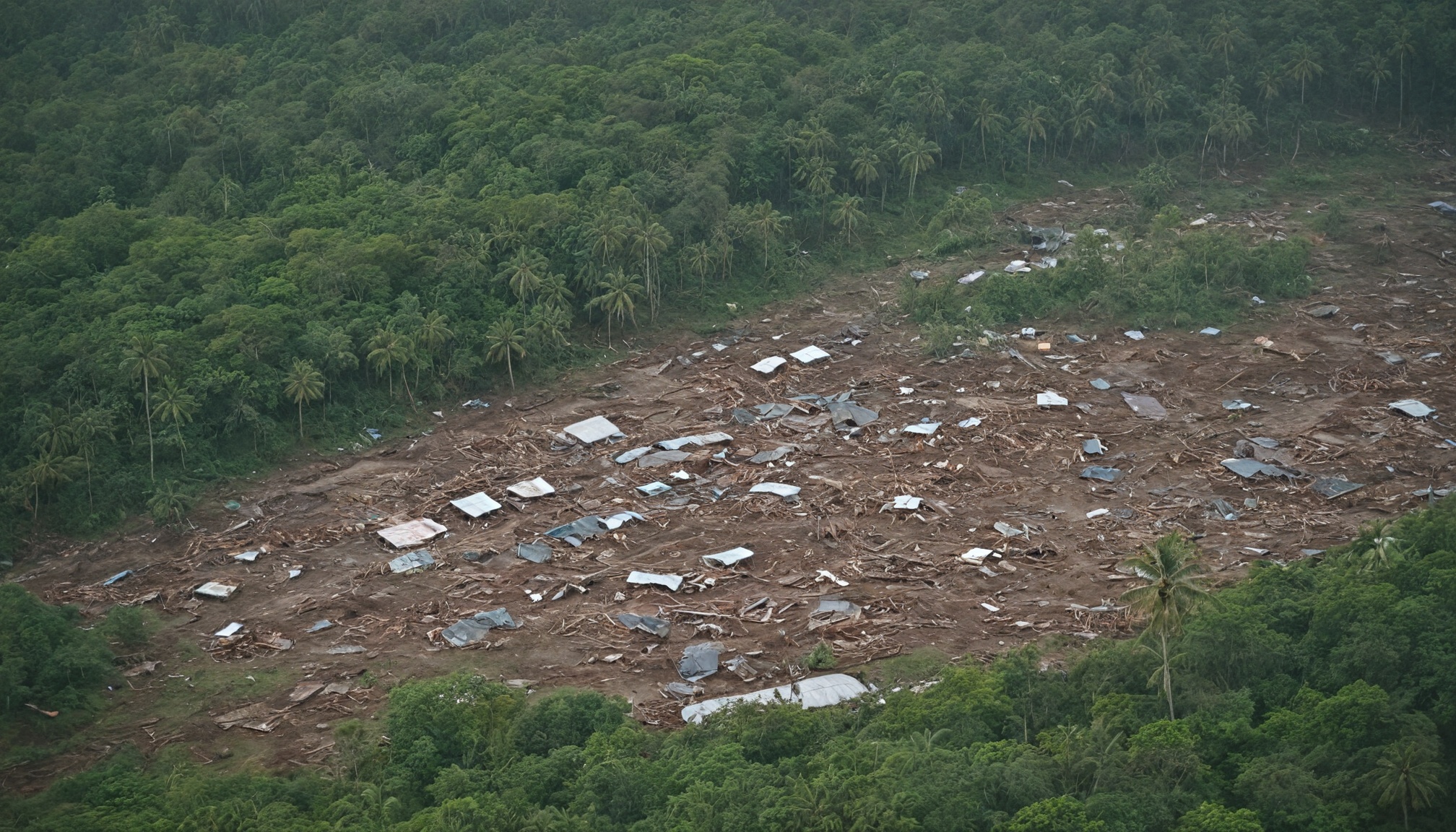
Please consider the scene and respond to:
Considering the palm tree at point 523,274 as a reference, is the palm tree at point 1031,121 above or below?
above

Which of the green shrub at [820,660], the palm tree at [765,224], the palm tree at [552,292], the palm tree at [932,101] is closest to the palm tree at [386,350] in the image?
the palm tree at [552,292]

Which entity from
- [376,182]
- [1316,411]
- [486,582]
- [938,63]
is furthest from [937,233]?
[486,582]

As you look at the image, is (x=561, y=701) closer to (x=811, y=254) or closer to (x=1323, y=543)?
(x=1323, y=543)

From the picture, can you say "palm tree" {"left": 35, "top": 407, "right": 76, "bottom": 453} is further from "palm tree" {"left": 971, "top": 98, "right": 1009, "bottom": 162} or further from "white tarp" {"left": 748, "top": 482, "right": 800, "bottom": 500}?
"palm tree" {"left": 971, "top": 98, "right": 1009, "bottom": 162}

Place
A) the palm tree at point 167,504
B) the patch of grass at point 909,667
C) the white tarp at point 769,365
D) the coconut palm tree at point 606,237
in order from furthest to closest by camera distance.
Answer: the coconut palm tree at point 606,237 < the white tarp at point 769,365 < the palm tree at point 167,504 < the patch of grass at point 909,667

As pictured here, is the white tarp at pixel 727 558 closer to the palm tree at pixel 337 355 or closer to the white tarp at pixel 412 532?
the white tarp at pixel 412 532

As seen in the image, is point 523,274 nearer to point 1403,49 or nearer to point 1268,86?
point 1268,86
